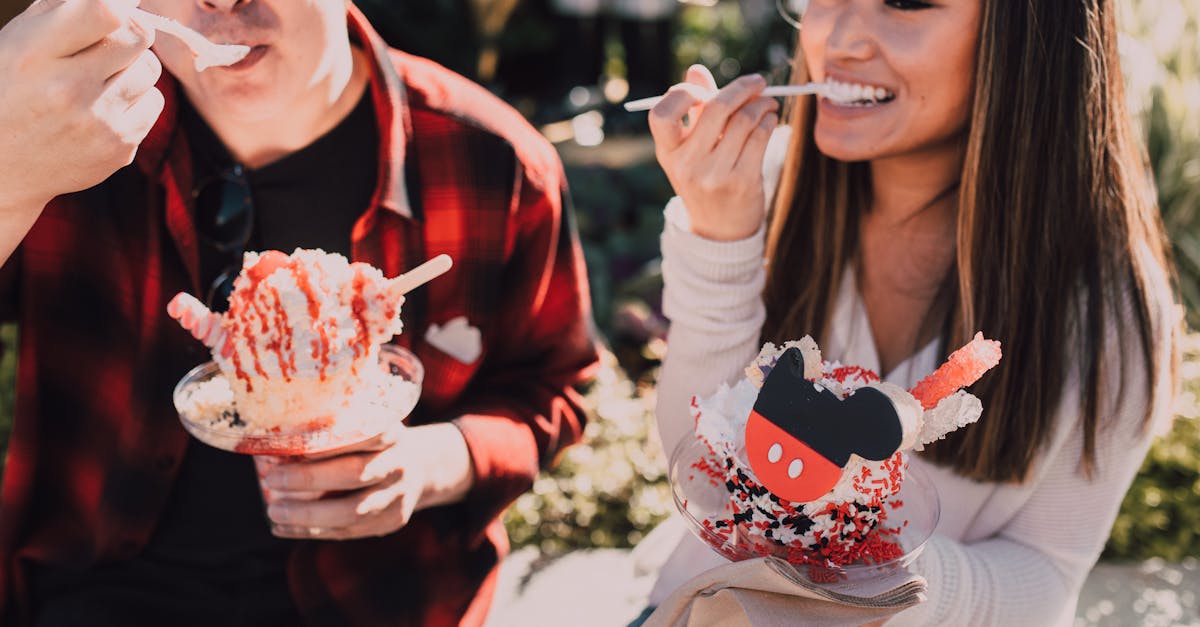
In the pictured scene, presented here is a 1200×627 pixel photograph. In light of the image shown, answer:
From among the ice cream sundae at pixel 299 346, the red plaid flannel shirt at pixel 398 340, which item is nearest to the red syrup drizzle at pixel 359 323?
the ice cream sundae at pixel 299 346

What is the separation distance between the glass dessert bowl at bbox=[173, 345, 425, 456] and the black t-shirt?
1.01ft

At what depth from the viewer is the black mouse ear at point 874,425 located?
135 centimetres

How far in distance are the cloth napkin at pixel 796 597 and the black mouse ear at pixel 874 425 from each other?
23 cm

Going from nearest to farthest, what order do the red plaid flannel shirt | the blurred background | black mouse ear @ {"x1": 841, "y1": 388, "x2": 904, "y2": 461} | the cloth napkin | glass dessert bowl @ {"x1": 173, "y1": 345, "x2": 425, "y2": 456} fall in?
black mouse ear @ {"x1": 841, "y1": 388, "x2": 904, "y2": 461}
the cloth napkin
glass dessert bowl @ {"x1": 173, "y1": 345, "x2": 425, "y2": 456}
the red plaid flannel shirt
the blurred background

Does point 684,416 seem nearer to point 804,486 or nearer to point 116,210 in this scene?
point 804,486

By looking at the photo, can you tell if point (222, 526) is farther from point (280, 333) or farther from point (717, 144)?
point (717, 144)

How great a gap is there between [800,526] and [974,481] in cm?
69

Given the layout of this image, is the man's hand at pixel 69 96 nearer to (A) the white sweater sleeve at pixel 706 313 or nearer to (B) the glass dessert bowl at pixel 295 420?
(B) the glass dessert bowl at pixel 295 420

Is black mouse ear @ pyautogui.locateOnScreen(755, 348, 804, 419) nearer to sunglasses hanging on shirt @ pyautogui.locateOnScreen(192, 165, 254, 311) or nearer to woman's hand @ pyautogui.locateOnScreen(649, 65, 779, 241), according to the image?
woman's hand @ pyautogui.locateOnScreen(649, 65, 779, 241)

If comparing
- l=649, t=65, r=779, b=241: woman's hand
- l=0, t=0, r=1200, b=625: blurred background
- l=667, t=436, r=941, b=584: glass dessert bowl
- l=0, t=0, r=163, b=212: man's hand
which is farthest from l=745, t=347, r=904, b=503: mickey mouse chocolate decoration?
l=0, t=0, r=1200, b=625: blurred background

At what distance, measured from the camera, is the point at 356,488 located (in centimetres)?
178

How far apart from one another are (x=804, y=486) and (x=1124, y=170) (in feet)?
3.53

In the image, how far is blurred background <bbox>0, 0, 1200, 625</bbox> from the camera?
3535 mm

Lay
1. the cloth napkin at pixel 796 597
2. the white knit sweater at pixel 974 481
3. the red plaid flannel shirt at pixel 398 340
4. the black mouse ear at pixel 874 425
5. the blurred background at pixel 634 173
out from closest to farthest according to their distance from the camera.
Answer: the black mouse ear at pixel 874 425 → the cloth napkin at pixel 796 597 → the white knit sweater at pixel 974 481 → the red plaid flannel shirt at pixel 398 340 → the blurred background at pixel 634 173
